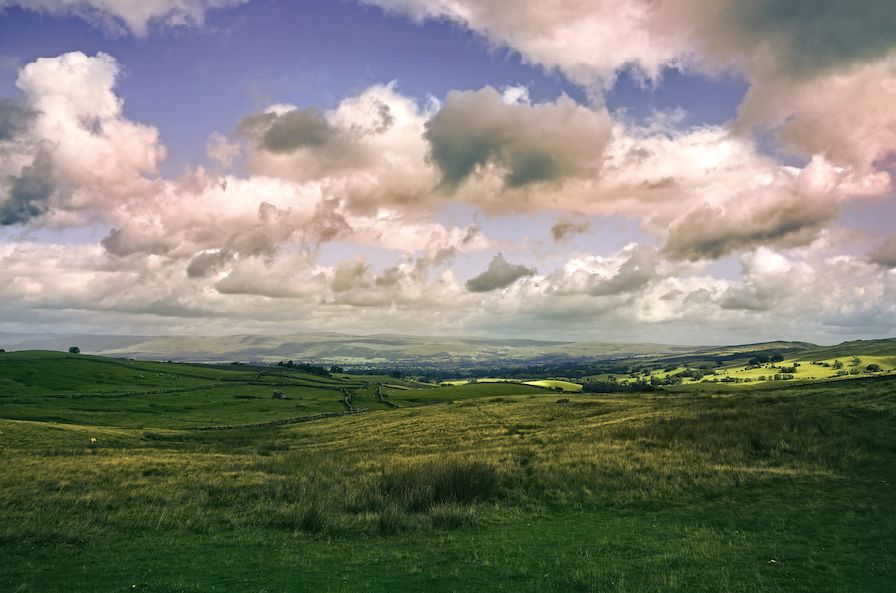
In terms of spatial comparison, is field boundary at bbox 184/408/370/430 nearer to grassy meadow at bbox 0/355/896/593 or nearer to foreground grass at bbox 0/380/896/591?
grassy meadow at bbox 0/355/896/593

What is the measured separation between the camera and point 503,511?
704 inches

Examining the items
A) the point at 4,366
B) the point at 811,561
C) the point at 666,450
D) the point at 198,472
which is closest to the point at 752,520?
the point at 811,561

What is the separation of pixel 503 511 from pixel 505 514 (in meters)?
0.30

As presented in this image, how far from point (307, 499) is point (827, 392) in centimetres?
3805

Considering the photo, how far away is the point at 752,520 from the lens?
48.0ft

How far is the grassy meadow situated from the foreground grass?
8 centimetres

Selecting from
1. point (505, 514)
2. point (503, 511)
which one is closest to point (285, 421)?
point (503, 511)

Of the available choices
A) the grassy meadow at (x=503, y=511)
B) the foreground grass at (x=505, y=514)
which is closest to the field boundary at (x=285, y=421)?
the grassy meadow at (x=503, y=511)

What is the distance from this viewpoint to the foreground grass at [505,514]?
36.8 ft

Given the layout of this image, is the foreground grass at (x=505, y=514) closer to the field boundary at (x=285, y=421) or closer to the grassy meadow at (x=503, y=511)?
the grassy meadow at (x=503, y=511)

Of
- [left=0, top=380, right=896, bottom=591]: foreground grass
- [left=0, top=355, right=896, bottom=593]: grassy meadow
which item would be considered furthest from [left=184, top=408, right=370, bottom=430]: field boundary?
[left=0, top=380, right=896, bottom=591]: foreground grass

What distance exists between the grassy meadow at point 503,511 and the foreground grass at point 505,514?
0.08 meters

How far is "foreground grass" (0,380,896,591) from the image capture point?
11.2 meters

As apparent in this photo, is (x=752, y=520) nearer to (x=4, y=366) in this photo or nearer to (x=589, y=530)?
(x=589, y=530)
